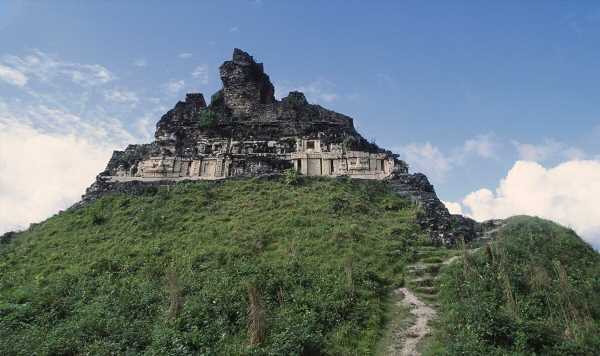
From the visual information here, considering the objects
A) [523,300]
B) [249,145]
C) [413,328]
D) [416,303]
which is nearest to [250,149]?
[249,145]

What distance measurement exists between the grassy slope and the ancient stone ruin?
2.30 metres

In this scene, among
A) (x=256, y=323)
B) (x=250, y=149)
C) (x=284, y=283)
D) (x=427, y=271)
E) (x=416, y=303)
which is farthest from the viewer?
(x=250, y=149)

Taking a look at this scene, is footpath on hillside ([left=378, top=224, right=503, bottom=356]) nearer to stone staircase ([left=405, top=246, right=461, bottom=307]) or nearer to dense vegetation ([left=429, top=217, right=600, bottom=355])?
stone staircase ([left=405, top=246, right=461, bottom=307])

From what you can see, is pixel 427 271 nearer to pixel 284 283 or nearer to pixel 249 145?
pixel 284 283

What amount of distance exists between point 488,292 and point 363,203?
37.0ft

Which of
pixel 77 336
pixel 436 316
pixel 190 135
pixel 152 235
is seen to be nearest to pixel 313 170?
pixel 190 135

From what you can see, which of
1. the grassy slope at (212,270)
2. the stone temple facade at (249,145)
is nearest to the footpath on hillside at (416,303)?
the grassy slope at (212,270)

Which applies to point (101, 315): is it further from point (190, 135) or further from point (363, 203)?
Result: point (190, 135)

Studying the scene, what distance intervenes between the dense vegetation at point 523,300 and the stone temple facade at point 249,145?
1275 cm

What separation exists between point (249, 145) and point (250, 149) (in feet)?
1.06

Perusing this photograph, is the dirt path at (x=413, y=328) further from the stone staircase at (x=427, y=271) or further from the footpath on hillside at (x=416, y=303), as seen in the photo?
the stone staircase at (x=427, y=271)

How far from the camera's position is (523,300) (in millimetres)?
13406

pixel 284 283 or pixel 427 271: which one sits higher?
pixel 427 271

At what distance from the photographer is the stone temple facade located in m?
30.6
